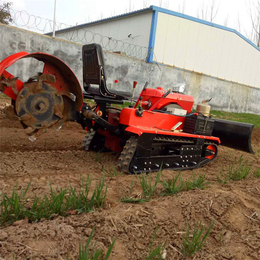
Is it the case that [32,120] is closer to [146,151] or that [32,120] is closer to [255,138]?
[146,151]

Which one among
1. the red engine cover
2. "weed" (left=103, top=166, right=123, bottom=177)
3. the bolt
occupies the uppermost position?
the red engine cover

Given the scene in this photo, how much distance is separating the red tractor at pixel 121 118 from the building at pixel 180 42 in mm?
7173

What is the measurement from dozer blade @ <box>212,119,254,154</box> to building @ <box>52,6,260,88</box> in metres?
7.33

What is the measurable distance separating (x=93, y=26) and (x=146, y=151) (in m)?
14.7

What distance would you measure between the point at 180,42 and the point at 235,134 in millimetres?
9936

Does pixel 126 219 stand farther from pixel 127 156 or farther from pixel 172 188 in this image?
pixel 127 156

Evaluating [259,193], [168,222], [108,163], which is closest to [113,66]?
[108,163]

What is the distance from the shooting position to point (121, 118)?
4.81 m

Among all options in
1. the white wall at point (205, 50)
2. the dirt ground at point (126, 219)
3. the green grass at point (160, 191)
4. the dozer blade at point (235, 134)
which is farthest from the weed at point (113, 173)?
the white wall at point (205, 50)

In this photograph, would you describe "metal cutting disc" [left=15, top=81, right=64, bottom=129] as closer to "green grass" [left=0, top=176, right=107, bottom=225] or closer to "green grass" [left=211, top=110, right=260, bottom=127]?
"green grass" [left=0, top=176, right=107, bottom=225]

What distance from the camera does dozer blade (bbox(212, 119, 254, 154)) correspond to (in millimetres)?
5398

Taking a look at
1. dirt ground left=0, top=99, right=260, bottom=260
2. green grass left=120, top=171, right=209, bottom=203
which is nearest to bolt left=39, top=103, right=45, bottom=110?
dirt ground left=0, top=99, right=260, bottom=260

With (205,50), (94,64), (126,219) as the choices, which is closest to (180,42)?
(205,50)

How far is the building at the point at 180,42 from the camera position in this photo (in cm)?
1331
